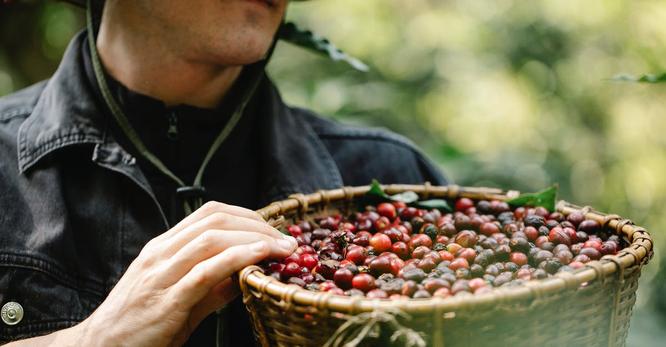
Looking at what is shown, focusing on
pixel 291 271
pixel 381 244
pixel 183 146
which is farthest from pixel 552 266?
pixel 183 146

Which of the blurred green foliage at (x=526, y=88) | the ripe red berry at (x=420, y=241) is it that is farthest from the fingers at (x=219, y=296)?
the blurred green foliage at (x=526, y=88)

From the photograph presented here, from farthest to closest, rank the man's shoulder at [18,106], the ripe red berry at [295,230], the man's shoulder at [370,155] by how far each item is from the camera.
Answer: the man's shoulder at [370,155] → the man's shoulder at [18,106] → the ripe red berry at [295,230]

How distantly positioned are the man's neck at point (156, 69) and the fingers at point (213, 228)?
0.74 metres

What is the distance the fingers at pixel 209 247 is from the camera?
1.16 meters

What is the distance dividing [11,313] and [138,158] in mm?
471

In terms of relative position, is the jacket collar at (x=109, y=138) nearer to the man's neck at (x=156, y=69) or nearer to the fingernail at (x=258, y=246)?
the man's neck at (x=156, y=69)

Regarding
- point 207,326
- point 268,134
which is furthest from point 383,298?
point 268,134

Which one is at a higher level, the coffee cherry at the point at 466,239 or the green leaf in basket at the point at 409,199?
the coffee cherry at the point at 466,239

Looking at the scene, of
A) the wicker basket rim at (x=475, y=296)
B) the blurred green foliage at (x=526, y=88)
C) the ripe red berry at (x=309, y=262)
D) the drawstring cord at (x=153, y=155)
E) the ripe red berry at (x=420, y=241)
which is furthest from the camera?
the blurred green foliage at (x=526, y=88)

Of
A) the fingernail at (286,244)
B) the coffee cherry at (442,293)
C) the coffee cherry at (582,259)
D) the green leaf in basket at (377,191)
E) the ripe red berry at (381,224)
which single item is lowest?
the green leaf in basket at (377,191)

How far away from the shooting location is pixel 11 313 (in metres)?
1.52

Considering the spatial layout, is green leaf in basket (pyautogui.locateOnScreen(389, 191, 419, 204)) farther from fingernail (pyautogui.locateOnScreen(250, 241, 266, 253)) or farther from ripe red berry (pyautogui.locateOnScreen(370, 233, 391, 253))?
fingernail (pyautogui.locateOnScreen(250, 241, 266, 253))

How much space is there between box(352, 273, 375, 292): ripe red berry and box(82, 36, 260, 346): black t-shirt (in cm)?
79

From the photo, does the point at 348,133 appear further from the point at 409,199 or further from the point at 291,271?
the point at 291,271
